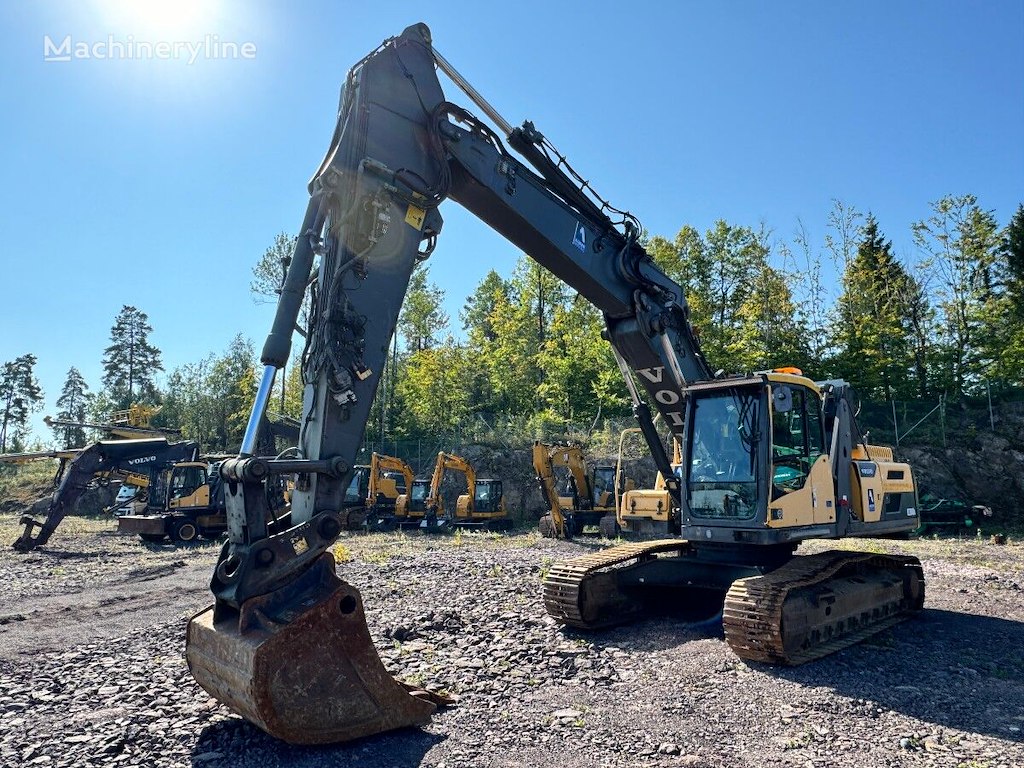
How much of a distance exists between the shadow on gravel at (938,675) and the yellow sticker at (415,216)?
4.76 m

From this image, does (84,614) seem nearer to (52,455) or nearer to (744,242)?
(52,455)

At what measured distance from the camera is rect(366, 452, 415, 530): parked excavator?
78.0ft

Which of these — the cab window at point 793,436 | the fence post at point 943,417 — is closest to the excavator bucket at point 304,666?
the cab window at point 793,436

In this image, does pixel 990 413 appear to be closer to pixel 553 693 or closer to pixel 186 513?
pixel 553 693

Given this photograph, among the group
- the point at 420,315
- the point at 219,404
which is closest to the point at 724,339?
the point at 420,315

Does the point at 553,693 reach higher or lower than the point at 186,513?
lower

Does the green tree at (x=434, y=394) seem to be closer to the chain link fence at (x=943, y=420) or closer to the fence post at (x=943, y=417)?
the chain link fence at (x=943, y=420)

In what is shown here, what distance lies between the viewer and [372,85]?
18.9 feet

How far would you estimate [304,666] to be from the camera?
433 centimetres

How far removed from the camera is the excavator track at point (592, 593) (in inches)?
291

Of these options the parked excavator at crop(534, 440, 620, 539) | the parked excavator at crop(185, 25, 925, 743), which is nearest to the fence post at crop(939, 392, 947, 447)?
the parked excavator at crop(534, 440, 620, 539)

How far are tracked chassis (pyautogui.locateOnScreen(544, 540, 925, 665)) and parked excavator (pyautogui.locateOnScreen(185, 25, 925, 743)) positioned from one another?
0.02 m

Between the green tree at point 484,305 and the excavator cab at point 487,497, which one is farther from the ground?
the green tree at point 484,305

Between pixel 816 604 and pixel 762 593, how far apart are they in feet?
2.48
